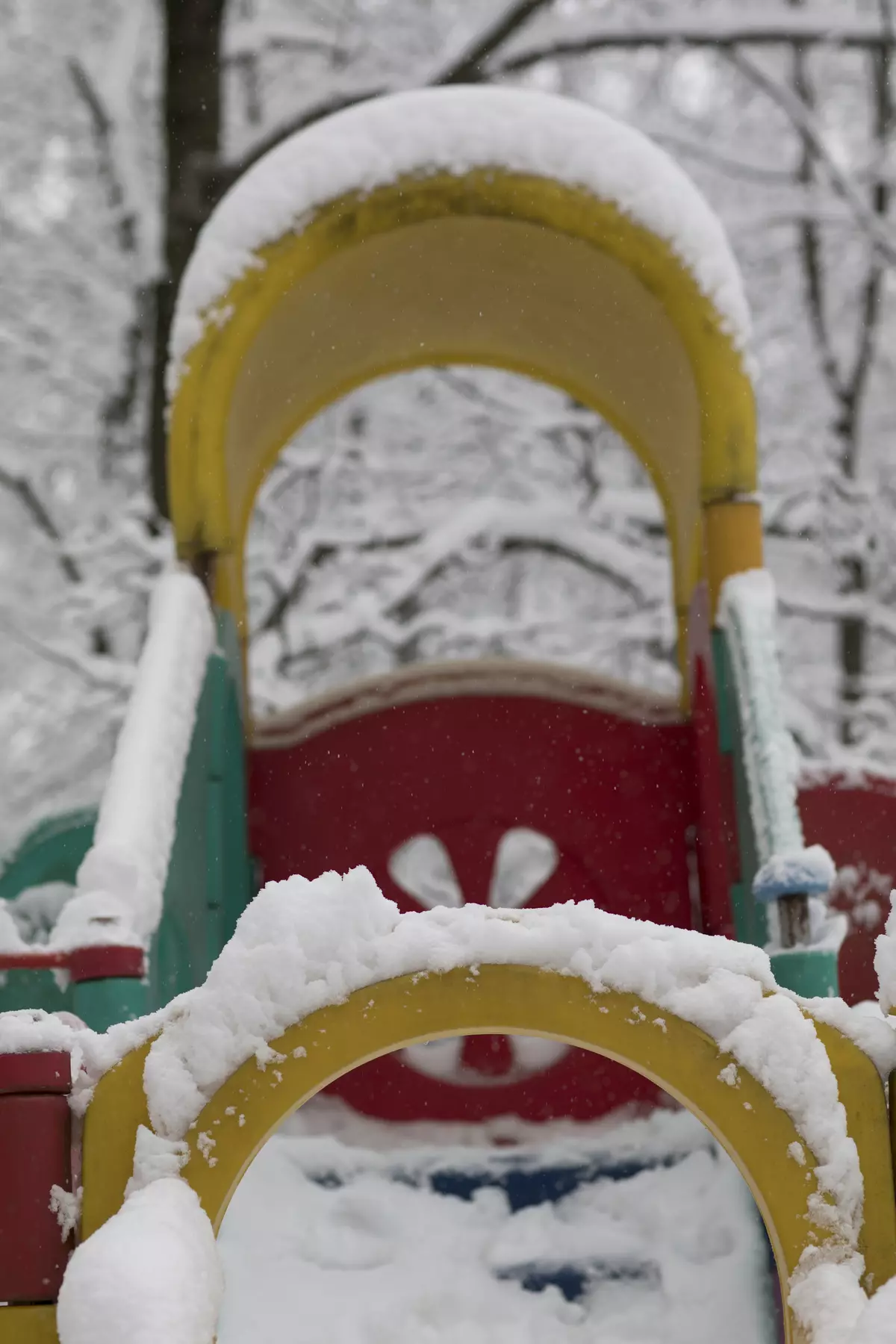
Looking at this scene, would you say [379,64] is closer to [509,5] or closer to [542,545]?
[509,5]

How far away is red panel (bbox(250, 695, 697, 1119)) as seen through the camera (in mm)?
3588

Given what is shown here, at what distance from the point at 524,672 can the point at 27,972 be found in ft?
4.62

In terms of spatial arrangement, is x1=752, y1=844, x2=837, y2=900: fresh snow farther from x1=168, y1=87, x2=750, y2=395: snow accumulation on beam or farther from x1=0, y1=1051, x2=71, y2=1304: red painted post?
x1=0, y1=1051, x2=71, y2=1304: red painted post

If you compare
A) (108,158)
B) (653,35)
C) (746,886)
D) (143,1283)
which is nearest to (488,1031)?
(143,1283)

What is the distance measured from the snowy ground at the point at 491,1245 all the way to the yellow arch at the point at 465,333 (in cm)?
132

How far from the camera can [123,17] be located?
8828mm

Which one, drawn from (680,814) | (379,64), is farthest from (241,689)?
(379,64)

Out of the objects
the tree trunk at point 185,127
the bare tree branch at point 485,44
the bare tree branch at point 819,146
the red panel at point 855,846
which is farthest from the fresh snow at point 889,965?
the bare tree branch at point 819,146

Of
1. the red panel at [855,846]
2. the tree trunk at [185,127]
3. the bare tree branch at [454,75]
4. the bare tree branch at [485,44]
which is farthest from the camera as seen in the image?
the bare tree branch at [485,44]

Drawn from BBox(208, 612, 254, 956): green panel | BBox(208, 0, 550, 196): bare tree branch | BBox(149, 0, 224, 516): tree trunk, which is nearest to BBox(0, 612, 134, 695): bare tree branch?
BBox(149, 0, 224, 516): tree trunk

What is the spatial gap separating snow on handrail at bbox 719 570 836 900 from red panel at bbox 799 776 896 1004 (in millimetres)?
741

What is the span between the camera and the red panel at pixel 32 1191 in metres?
→ 1.35

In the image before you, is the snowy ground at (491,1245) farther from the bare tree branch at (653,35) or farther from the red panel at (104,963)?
the bare tree branch at (653,35)

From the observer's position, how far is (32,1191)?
137cm
